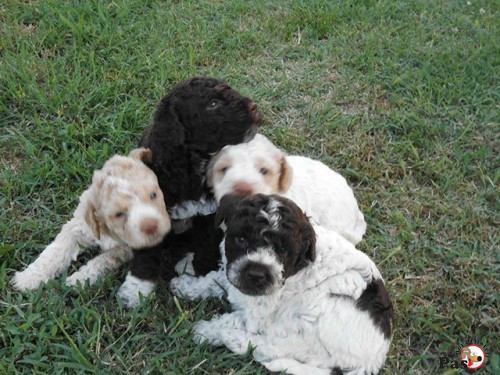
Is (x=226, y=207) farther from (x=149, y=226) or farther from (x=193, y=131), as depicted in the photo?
(x=193, y=131)

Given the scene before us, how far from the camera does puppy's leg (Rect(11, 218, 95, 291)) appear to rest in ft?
12.9

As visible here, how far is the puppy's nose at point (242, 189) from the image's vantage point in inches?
141

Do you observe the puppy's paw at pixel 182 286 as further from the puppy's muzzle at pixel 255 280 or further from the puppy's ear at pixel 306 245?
the puppy's ear at pixel 306 245

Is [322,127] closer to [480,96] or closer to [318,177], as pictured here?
[318,177]

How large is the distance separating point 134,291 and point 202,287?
0.48 meters

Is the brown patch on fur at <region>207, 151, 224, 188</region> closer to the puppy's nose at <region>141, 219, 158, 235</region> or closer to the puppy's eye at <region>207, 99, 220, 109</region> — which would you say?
the puppy's eye at <region>207, 99, 220, 109</region>

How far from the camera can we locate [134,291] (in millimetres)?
3863

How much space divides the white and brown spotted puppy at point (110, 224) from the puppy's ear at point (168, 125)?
16cm

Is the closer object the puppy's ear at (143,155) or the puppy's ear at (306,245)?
the puppy's ear at (306,245)

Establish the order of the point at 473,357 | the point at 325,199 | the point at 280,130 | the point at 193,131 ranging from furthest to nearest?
1. the point at 280,130
2. the point at 325,199
3. the point at 193,131
4. the point at 473,357

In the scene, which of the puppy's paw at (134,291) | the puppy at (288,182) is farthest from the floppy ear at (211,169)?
the puppy's paw at (134,291)

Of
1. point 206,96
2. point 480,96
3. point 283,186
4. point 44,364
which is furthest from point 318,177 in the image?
point 480,96

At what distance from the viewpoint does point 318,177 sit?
4277 mm

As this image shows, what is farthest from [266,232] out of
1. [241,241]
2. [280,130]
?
[280,130]
